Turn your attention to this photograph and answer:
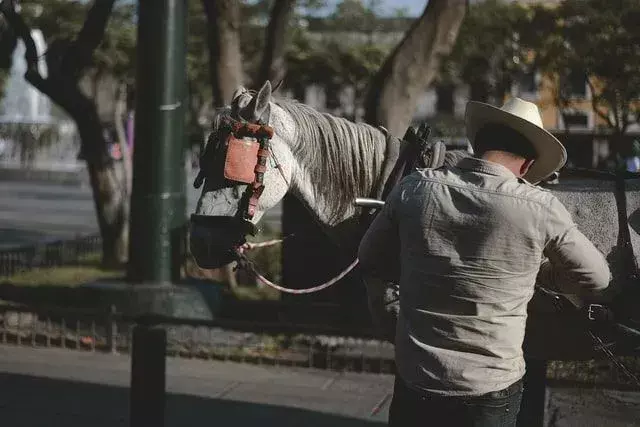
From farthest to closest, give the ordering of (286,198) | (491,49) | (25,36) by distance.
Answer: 1. (491,49)
2. (25,36)
3. (286,198)

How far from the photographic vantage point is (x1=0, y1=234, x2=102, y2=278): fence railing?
11.9 meters

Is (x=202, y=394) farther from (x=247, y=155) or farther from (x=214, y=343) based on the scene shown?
(x=247, y=155)

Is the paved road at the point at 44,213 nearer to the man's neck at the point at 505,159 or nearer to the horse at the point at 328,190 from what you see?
the horse at the point at 328,190

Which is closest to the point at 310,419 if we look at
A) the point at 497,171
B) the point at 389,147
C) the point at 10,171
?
the point at 389,147

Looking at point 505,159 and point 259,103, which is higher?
point 259,103

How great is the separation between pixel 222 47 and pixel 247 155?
22.5ft

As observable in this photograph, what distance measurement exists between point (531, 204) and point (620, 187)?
3.79ft

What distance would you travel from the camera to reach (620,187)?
3.85 m

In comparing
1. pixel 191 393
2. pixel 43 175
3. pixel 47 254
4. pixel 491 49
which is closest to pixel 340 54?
pixel 491 49

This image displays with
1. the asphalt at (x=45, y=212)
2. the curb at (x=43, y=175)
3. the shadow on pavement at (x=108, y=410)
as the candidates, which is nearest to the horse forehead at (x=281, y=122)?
the shadow on pavement at (x=108, y=410)

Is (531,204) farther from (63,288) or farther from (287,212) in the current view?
(63,288)

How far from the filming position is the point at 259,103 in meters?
3.87

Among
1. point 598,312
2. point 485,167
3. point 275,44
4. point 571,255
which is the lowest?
point 598,312

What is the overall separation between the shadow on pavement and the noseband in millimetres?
2693
